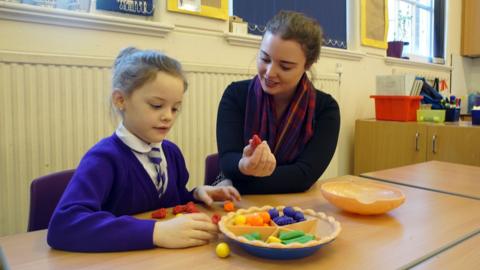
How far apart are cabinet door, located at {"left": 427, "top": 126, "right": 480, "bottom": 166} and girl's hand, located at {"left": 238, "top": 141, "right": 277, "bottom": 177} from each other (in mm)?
1904

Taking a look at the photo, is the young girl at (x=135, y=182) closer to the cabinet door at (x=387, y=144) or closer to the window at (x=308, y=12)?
the window at (x=308, y=12)

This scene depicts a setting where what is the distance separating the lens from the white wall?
158 centimetres

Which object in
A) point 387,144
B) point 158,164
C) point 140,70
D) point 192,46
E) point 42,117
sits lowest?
point 387,144

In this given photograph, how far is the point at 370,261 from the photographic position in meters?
0.66

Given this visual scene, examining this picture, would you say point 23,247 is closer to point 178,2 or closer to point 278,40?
point 278,40

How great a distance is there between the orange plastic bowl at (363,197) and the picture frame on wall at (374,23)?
7.40 feet

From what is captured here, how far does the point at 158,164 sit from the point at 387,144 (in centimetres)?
218

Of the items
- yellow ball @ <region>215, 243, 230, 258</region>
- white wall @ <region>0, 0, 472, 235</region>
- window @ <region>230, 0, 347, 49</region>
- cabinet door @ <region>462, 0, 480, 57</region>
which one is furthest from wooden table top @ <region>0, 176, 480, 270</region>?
cabinet door @ <region>462, 0, 480, 57</region>

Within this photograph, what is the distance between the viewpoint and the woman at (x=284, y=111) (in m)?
1.28

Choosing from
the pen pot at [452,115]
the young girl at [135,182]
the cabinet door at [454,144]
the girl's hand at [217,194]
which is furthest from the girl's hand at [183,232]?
the pen pot at [452,115]

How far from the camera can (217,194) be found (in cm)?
102

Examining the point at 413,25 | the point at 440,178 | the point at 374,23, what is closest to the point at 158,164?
the point at 440,178

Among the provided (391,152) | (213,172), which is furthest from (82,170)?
(391,152)

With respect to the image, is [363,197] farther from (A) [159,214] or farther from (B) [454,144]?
(B) [454,144]
